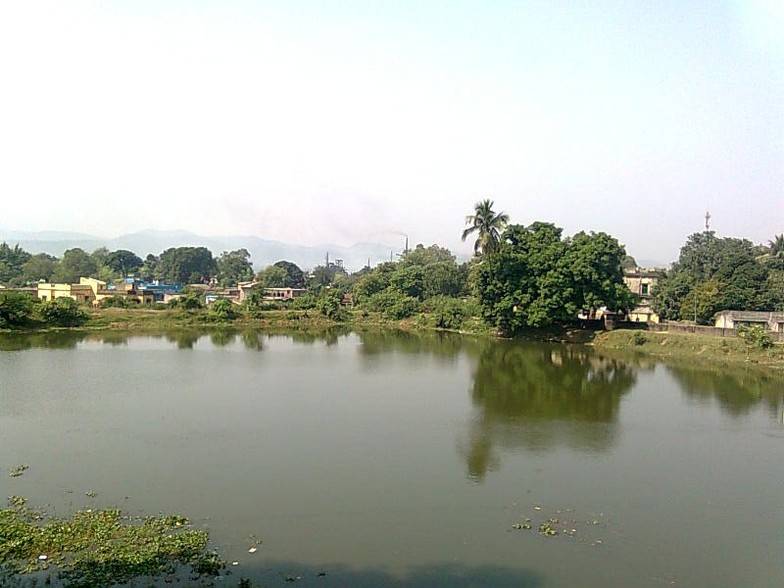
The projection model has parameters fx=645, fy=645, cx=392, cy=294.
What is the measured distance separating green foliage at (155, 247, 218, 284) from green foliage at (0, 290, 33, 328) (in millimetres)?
44721

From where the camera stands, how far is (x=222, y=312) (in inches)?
1603

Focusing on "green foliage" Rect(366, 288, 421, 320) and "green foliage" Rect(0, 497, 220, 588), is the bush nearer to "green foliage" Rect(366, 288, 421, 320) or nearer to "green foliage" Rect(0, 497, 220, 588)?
"green foliage" Rect(366, 288, 421, 320)

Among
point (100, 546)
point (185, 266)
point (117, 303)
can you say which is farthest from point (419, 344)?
point (185, 266)

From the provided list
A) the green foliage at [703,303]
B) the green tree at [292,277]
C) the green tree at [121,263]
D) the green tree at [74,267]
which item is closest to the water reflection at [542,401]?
the green foliage at [703,303]

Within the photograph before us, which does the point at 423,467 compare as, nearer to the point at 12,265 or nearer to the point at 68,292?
the point at 68,292

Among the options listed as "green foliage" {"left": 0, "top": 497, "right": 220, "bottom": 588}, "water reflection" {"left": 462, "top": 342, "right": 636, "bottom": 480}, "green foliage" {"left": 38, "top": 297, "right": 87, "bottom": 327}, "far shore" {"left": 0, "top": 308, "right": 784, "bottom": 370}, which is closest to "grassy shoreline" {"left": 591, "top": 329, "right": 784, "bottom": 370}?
"far shore" {"left": 0, "top": 308, "right": 784, "bottom": 370}

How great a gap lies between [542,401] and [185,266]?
6729 centimetres

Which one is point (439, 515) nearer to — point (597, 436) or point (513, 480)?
point (513, 480)

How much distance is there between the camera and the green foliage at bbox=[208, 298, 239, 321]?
40469 mm

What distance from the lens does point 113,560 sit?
310 inches

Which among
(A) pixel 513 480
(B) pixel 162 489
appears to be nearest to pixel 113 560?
(B) pixel 162 489

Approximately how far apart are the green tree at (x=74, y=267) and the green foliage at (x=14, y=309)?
3639 centimetres

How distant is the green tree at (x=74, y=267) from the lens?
223 ft

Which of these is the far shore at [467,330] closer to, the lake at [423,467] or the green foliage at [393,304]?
the green foliage at [393,304]
